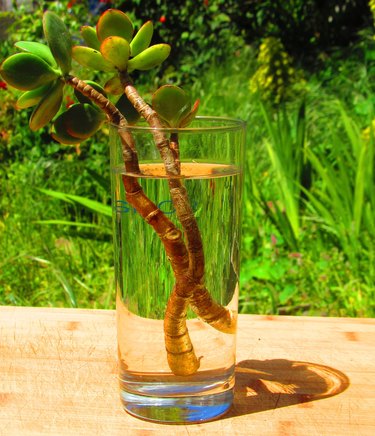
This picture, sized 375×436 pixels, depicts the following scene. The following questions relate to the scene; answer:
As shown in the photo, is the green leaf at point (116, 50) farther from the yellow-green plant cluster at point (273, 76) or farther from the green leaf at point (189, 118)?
the yellow-green plant cluster at point (273, 76)

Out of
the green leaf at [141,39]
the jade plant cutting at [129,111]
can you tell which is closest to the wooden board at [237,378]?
the jade plant cutting at [129,111]

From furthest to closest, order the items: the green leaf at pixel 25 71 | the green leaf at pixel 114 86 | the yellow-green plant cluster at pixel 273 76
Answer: the yellow-green plant cluster at pixel 273 76 → the green leaf at pixel 114 86 → the green leaf at pixel 25 71

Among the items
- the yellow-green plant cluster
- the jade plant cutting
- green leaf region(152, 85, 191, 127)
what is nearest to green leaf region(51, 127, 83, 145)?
the jade plant cutting

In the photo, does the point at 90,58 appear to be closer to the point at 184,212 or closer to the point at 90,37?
the point at 90,37

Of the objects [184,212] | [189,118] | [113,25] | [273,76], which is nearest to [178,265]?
[184,212]

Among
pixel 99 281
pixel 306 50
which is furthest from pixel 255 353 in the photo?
pixel 306 50

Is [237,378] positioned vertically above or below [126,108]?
below

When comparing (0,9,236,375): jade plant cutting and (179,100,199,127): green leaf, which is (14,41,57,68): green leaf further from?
(179,100,199,127): green leaf
